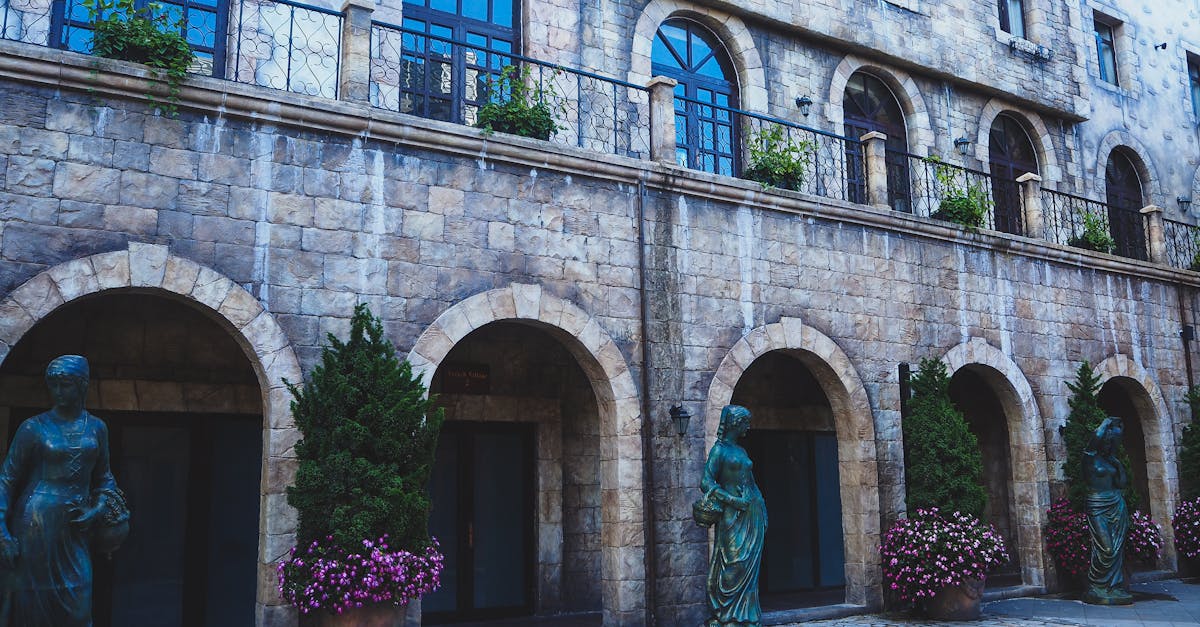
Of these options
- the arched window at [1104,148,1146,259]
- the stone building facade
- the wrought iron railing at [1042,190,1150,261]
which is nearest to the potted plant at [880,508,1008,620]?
the stone building facade

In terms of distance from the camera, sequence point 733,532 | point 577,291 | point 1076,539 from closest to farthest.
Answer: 1. point 733,532
2. point 577,291
3. point 1076,539

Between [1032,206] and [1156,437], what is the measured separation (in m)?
4.01

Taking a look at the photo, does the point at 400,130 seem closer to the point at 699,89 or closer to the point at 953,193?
the point at 699,89

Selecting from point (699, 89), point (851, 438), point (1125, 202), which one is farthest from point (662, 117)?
point (1125, 202)

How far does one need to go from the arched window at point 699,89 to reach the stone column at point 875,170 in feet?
5.36

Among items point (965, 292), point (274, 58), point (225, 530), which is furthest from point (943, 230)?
point (225, 530)

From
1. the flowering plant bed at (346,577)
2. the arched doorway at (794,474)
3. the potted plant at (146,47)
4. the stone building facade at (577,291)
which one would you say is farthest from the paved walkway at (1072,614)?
the potted plant at (146,47)

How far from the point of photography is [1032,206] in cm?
1337

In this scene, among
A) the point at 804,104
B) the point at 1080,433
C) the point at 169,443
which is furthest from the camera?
the point at 804,104

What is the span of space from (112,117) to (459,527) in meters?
5.41

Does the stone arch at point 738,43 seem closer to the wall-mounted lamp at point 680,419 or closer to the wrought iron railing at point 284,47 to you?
the wrought iron railing at point 284,47

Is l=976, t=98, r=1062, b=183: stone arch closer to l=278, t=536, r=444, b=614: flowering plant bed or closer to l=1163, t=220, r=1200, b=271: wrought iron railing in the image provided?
l=1163, t=220, r=1200, b=271: wrought iron railing

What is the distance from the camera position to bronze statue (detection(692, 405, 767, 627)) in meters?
8.16

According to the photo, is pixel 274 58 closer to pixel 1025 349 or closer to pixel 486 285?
pixel 486 285
